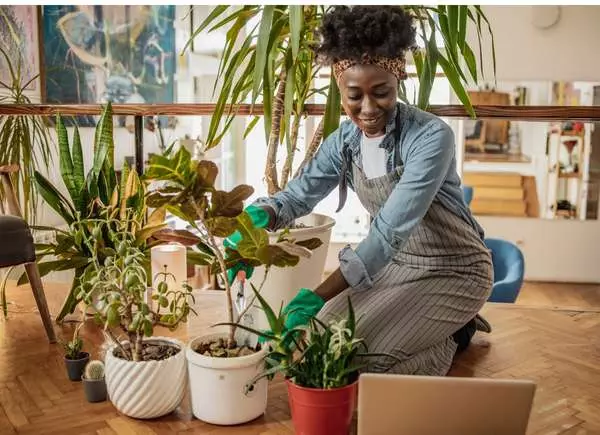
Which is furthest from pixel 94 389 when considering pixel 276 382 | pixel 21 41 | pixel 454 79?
pixel 21 41

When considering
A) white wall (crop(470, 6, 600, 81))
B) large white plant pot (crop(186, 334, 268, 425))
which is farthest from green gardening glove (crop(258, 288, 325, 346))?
white wall (crop(470, 6, 600, 81))

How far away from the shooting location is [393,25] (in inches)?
68.1

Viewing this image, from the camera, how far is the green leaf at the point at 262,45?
203 centimetres

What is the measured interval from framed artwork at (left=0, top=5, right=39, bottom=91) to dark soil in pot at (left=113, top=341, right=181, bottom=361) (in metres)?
2.88

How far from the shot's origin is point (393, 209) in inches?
66.4

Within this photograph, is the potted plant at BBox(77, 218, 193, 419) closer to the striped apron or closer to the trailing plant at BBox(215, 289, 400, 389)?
the trailing plant at BBox(215, 289, 400, 389)

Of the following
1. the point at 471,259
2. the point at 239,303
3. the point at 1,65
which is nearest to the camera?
the point at 471,259

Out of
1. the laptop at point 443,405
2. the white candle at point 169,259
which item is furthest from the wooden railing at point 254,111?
the laptop at point 443,405

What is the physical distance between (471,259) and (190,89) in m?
5.10

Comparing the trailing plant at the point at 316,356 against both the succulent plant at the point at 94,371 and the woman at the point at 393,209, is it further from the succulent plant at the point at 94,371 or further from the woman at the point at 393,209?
the succulent plant at the point at 94,371

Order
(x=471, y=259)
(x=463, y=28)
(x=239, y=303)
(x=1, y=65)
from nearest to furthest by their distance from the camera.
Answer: (x=471, y=259), (x=463, y=28), (x=239, y=303), (x=1, y=65)

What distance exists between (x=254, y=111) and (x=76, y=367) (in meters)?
1.15

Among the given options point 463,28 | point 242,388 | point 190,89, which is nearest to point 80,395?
point 242,388

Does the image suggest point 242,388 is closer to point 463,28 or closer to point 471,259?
point 471,259
